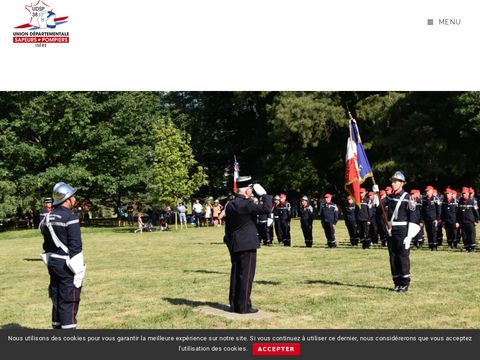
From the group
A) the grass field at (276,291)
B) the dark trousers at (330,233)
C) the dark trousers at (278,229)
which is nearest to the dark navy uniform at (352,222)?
the dark trousers at (330,233)

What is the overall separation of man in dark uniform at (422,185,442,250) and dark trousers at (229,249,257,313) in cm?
1263

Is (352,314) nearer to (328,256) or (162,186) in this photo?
(328,256)

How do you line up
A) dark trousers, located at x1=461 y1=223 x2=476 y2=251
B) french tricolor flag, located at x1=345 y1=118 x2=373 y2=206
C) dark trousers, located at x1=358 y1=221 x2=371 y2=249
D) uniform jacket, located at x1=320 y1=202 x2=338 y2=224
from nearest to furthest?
french tricolor flag, located at x1=345 y1=118 x2=373 y2=206, dark trousers, located at x1=461 y1=223 x2=476 y2=251, dark trousers, located at x1=358 y1=221 x2=371 y2=249, uniform jacket, located at x1=320 y1=202 x2=338 y2=224

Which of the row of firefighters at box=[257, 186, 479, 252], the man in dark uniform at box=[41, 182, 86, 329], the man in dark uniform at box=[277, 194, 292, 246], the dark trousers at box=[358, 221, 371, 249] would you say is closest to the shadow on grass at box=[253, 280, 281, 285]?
the row of firefighters at box=[257, 186, 479, 252]

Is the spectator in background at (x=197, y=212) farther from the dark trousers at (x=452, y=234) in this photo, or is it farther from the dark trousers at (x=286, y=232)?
the dark trousers at (x=452, y=234)

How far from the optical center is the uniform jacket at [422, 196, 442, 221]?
21.4 metres

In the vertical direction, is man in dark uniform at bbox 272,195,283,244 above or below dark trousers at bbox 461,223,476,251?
above

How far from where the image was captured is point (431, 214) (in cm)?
2138

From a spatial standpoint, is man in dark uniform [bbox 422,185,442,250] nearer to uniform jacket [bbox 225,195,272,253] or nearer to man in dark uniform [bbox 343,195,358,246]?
man in dark uniform [bbox 343,195,358,246]

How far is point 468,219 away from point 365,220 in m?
3.86

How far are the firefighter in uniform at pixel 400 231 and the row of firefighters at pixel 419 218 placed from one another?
23.7 ft

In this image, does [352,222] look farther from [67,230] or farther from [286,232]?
[67,230]
